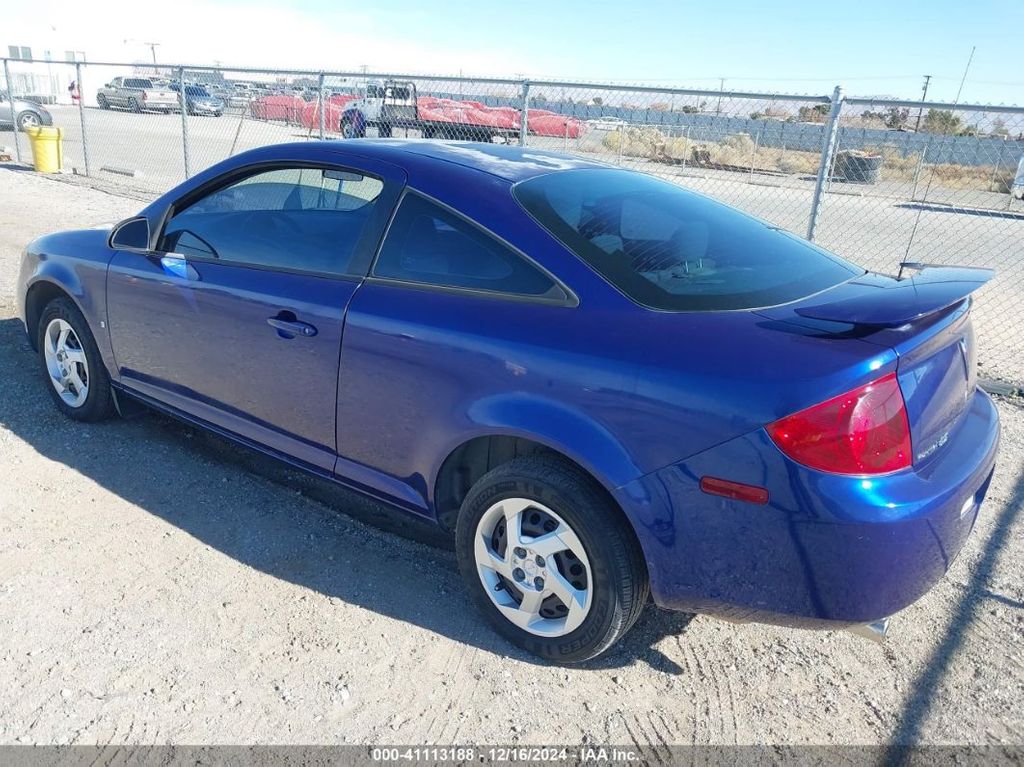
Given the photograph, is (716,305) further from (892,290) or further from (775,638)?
(775,638)

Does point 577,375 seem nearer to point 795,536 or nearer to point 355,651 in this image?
point 795,536

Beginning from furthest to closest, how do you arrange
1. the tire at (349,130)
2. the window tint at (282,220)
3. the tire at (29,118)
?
1. the tire at (29,118)
2. the tire at (349,130)
3. the window tint at (282,220)

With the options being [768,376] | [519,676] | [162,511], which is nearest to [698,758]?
[519,676]

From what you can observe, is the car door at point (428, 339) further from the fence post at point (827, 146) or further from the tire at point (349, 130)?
→ the tire at point (349, 130)

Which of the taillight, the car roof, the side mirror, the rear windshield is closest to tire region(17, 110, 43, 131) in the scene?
the side mirror

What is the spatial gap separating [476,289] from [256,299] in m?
1.08

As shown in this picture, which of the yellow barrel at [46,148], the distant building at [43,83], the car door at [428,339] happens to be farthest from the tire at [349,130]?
the distant building at [43,83]

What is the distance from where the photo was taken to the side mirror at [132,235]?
152 inches

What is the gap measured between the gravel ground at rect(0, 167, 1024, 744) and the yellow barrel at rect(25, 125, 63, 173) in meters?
13.8

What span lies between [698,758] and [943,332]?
1.52 metres

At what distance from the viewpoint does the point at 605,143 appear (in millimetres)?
17453

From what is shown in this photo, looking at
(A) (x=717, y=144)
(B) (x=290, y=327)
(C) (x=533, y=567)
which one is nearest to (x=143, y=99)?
(A) (x=717, y=144)

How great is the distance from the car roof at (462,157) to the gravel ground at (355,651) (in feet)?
5.29

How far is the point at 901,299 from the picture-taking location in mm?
2422
